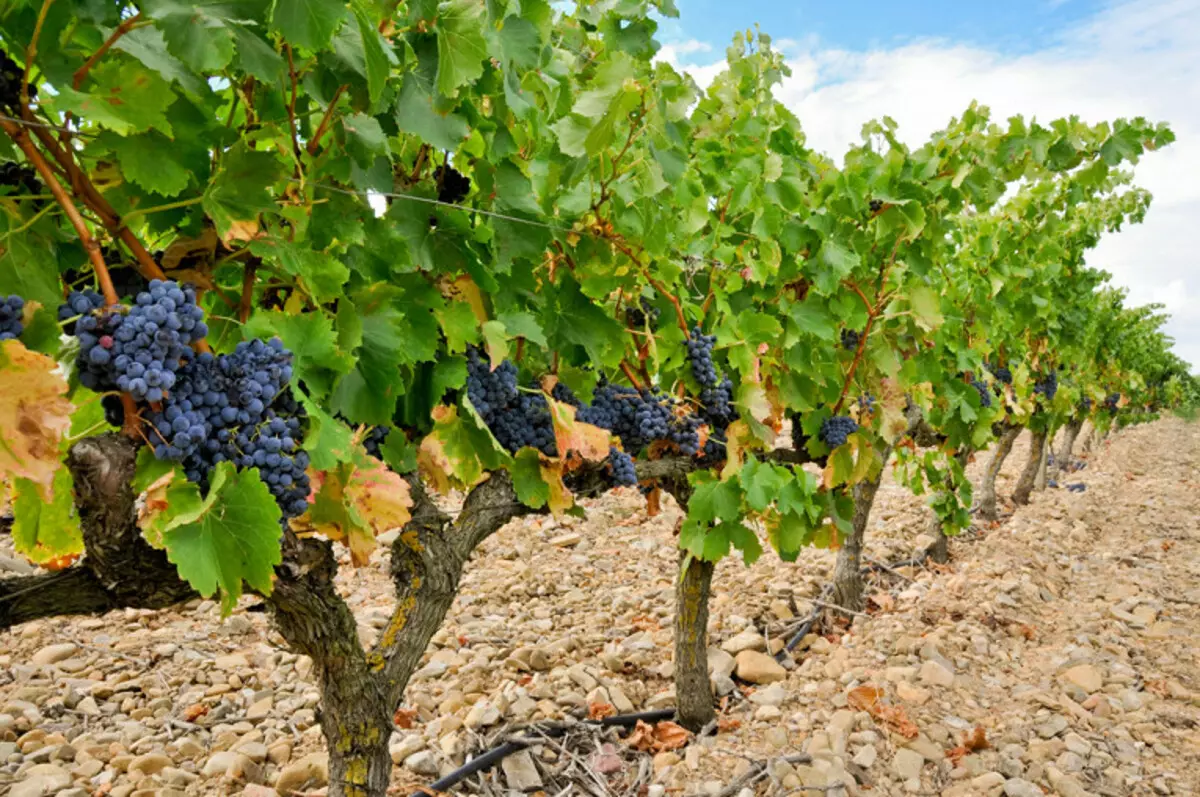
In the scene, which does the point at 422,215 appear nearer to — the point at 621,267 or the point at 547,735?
the point at 621,267

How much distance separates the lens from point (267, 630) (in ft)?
17.1

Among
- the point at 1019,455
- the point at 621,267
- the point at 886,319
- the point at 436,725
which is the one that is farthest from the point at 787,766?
the point at 1019,455

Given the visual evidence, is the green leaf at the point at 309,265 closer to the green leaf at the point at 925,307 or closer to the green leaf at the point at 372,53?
the green leaf at the point at 372,53

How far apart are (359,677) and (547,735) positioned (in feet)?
6.19

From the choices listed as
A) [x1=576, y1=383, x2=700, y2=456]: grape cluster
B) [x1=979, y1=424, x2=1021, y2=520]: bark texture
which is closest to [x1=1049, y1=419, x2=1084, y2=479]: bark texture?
[x1=979, y1=424, x2=1021, y2=520]: bark texture

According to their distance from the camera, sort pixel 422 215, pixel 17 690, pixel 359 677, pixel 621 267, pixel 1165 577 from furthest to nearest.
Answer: pixel 1165 577 < pixel 17 690 < pixel 621 267 < pixel 359 677 < pixel 422 215

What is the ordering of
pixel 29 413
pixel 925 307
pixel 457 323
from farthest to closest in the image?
1. pixel 925 307
2. pixel 457 323
3. pixel 29 413

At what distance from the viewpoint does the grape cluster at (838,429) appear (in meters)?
3.87

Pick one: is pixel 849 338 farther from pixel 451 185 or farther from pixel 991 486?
pixel 991 486

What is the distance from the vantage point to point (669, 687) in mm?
4645

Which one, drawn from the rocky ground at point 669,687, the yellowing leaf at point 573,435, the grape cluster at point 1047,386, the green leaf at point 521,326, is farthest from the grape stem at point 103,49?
the grape cluster at point 1047,386

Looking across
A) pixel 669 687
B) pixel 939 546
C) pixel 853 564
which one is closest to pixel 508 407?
pixel 669 687

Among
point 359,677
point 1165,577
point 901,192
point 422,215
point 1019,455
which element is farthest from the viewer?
point 1019,455

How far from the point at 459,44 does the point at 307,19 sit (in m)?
0.41
